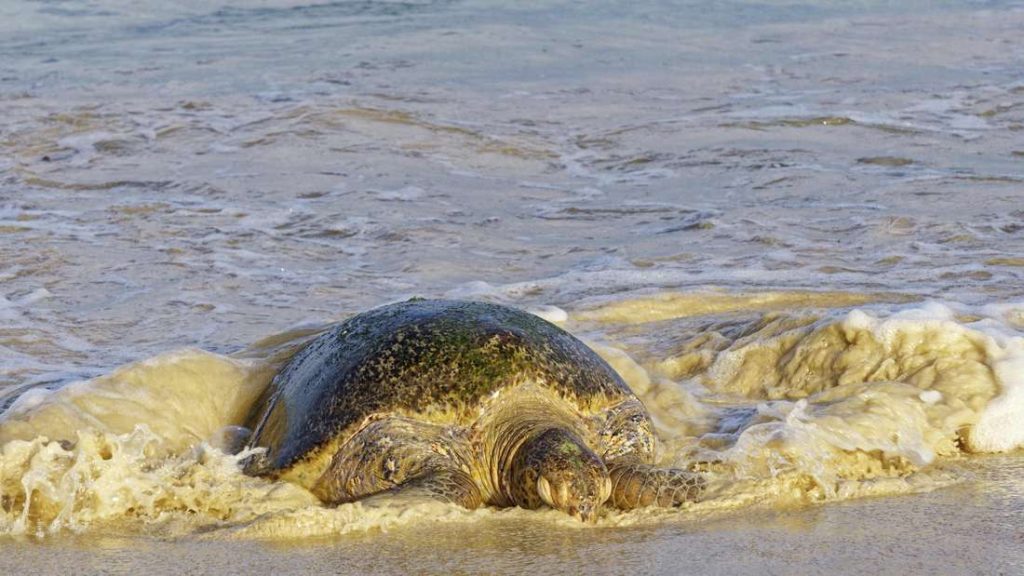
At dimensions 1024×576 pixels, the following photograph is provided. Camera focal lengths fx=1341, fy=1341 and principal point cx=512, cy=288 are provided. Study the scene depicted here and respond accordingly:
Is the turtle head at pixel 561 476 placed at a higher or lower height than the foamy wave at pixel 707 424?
higher

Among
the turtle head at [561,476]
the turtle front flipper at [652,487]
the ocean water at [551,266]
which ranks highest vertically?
the turtle head at [561,476]

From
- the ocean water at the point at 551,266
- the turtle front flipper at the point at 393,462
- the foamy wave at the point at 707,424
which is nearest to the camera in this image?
the ocean water at the point at 551,266

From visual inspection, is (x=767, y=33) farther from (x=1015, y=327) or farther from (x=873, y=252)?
(x=1015, y=327)

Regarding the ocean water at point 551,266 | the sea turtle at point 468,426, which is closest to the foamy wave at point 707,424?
the ocean water at point 551,266

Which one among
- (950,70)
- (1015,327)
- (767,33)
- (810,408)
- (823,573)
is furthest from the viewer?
(767,33)

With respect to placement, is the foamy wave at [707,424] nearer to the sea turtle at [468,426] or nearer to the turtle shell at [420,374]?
the sea turtle at [468,426]

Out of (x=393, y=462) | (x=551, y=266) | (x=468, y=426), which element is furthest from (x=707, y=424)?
(x=551, y=266)

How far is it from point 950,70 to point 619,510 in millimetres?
11130

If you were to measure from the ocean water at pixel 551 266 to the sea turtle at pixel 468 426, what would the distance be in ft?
0.38

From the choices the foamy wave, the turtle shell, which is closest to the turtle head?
the foamy wave

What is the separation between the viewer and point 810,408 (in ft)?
15.5

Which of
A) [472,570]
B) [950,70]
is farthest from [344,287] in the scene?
[950,70]

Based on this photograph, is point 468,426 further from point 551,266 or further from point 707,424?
point 551,266

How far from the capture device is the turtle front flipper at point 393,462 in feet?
12.9
